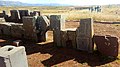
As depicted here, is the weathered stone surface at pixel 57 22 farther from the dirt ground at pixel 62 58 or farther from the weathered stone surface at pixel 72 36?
the dirt ground at pixel 62 58

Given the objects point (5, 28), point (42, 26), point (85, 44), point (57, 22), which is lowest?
point (85, 44)

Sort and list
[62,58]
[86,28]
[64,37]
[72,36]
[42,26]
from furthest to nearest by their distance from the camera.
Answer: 1. [42,26]
2. [64,37]
3. [72,36]
4. [86,28]
5. [62,58]

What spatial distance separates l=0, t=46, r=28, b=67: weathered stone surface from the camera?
698 centimetres

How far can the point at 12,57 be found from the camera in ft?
23.3

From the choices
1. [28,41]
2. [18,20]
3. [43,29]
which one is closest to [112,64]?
[43,29]

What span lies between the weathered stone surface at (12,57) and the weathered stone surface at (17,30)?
35.4 feet

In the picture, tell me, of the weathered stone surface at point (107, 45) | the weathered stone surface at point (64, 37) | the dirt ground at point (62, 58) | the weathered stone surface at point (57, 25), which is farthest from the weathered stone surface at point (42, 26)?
the weathered stone surface at point (107, 45)

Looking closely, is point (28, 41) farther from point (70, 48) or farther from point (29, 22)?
point (70, 48)

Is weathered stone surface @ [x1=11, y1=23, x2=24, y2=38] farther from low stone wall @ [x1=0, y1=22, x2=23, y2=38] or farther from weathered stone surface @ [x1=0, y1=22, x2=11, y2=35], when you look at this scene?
weathered stone surface @ [x1=0, y1=22, x2=11, y2=35]

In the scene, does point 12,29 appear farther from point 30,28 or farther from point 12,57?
point 12,57

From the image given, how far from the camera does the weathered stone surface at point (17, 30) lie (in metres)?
18.4

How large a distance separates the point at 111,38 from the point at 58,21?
4163 millimetres

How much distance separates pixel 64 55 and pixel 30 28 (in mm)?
5089

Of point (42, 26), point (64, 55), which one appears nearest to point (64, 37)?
point (64, 55)
